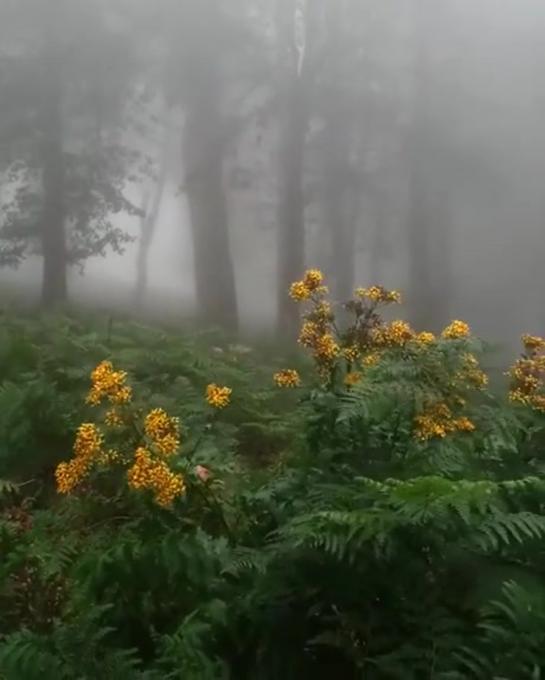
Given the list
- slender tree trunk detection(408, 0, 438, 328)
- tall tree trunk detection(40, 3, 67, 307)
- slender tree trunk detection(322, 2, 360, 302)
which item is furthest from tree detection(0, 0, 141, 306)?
slender tree trunk detection(408, 0, 438, 328)

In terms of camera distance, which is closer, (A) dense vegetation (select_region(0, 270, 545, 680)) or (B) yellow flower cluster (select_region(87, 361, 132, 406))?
(A) dense vegetation (select_region(0, 270, 545, 680))

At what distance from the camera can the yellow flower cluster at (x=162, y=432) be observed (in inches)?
66.5

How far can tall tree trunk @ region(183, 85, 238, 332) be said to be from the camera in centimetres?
379

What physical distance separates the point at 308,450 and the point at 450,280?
6.90ft

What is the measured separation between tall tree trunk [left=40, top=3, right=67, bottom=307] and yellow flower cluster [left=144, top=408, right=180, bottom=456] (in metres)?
2.16

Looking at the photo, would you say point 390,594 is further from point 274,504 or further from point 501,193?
point 501,193

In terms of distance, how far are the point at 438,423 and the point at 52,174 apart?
8.21 feet

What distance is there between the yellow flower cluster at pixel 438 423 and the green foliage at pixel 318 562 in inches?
1.2

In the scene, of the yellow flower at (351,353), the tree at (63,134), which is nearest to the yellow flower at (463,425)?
the yellow flower at (351,353)

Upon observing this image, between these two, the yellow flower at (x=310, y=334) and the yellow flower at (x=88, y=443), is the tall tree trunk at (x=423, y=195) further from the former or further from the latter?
the yellow flower at (x=88, y=443)

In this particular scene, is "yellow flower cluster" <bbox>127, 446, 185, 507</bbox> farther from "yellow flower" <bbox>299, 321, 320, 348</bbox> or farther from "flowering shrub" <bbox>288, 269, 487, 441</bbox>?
"yellow flower" <bbox>299, 321, 320, 348</bbox>

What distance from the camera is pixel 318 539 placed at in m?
1.49

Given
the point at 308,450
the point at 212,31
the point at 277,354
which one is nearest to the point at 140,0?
the point at 212,31

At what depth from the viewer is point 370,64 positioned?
3.97 m
